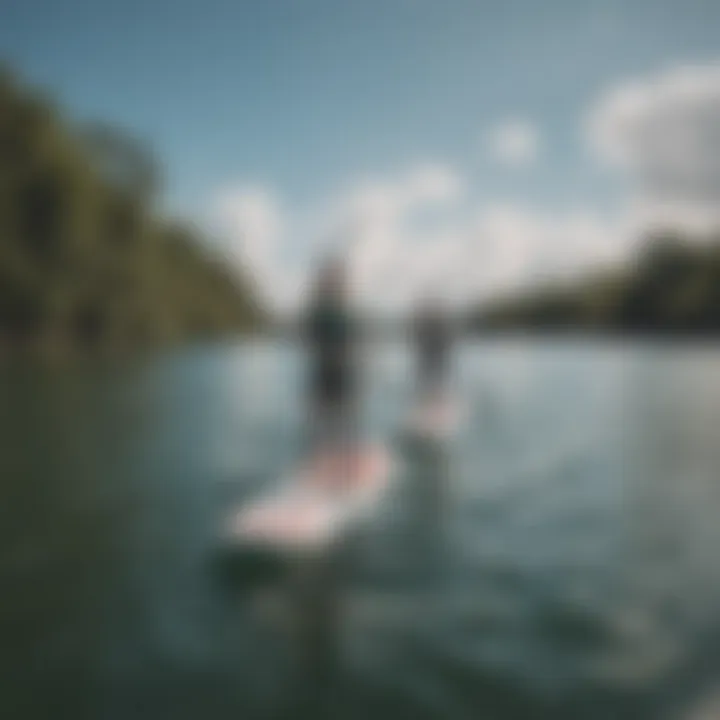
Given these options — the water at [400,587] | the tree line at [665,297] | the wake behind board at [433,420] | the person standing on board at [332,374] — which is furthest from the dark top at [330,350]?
the tree line at [665,297]

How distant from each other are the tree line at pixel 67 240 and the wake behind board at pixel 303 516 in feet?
156

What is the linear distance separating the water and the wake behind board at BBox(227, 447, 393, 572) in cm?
56

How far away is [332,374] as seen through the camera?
40.2ft

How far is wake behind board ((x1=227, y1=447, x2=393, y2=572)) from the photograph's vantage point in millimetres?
9906

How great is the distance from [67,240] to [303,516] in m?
51.3

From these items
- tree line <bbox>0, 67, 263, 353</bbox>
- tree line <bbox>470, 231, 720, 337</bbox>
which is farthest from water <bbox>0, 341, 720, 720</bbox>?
tree line <bbox>470, 231, 720, 337</bbox>

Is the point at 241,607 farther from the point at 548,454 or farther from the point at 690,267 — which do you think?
the point at 690,267

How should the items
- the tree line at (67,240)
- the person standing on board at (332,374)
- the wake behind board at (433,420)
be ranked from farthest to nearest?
the tree line at (67,240) < the wake behind board at (433,420) < the person standing on board at (332,374)

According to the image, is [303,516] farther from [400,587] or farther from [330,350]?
[330,350]

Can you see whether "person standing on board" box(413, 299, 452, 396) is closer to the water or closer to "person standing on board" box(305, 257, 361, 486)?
the water

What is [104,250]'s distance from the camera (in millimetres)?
59812

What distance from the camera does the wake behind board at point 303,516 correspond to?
32.5 ft

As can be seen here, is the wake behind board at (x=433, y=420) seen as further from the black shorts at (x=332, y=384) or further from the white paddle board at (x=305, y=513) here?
the black shorts at (x=332, y=384)

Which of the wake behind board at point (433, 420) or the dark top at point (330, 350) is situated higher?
the dark top at point (330, 350)
